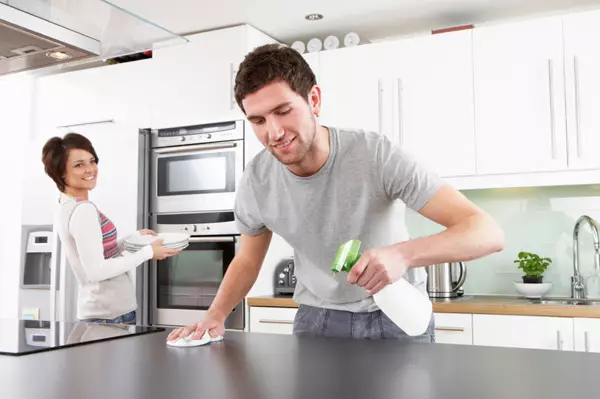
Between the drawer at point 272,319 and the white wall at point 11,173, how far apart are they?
1.65m

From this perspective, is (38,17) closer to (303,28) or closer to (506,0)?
(303,28)

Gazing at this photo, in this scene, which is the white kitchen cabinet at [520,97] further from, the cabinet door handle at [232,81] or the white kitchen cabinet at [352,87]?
the cabinet door handle at [232,81]

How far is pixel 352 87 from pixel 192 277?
1308 millimetres

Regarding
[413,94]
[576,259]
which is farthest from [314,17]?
[576,259]

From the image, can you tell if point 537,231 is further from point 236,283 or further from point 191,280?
point 236,283

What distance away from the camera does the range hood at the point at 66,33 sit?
170cm

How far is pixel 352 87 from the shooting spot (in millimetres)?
3281

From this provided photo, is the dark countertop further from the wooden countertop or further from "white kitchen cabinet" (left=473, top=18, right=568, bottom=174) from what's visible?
"white kitchen cabinet" (left=473, top=18, right=568, bottom=174)

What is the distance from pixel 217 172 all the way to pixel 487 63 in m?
1.46

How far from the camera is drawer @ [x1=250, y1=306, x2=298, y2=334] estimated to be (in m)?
3.03

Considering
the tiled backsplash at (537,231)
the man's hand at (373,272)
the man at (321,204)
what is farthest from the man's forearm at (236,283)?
the tiled backsplash at (537,231)

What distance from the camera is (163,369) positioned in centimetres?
110

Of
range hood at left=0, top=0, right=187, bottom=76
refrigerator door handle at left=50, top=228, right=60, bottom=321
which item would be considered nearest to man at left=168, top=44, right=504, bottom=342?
range hood at left=0, top=0, right=187, bottom=76

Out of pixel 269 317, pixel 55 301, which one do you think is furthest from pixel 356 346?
pixel 55 301
